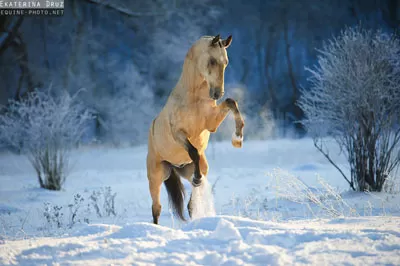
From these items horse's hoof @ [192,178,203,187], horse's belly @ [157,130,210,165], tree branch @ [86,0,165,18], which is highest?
tree branch @ [86,0,165,18]

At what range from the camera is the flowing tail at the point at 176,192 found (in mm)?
4367

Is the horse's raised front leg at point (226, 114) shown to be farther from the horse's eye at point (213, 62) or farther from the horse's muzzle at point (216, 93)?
the horse's eye at point (213, 62)

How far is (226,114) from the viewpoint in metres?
3.55

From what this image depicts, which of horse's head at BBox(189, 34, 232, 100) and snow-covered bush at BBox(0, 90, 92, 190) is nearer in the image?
horse's head at BBox(189, 34, 232, 100)

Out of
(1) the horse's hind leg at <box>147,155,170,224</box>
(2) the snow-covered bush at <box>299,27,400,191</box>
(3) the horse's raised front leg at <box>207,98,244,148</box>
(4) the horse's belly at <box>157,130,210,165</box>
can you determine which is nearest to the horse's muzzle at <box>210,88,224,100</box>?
(3) the horse's raised front leg at <box>207,98,244,148</box>

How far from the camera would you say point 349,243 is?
2219 mm

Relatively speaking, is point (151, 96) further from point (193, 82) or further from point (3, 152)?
point (193, 82)

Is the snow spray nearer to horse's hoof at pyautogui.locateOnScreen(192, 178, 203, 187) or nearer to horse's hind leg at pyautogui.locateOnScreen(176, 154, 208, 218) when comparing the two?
horse's hind leg at pyautogui.locateOnScreen(176, 154, 208, 218)

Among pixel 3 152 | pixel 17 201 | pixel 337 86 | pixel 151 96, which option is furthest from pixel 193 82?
pixel 151 96

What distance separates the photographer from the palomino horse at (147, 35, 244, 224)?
134 inches

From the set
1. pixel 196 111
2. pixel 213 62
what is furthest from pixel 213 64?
pixel 196 111

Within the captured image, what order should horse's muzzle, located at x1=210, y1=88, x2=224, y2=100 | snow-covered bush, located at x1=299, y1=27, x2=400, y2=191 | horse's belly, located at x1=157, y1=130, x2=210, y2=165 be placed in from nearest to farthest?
horse's muzzle, located at x1=210, y1=88, x2=224, y2=100 < horse's belly, located at x1=157, y1=130, x2=210, y2=165 < snow-covered bush, located at x1=299, y1=27, x2=400, y2=191

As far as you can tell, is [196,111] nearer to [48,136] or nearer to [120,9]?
[48,136]

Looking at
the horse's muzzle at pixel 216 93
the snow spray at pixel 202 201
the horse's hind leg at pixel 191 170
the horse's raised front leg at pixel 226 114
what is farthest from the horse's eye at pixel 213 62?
the snow spray at pixel 202 201
